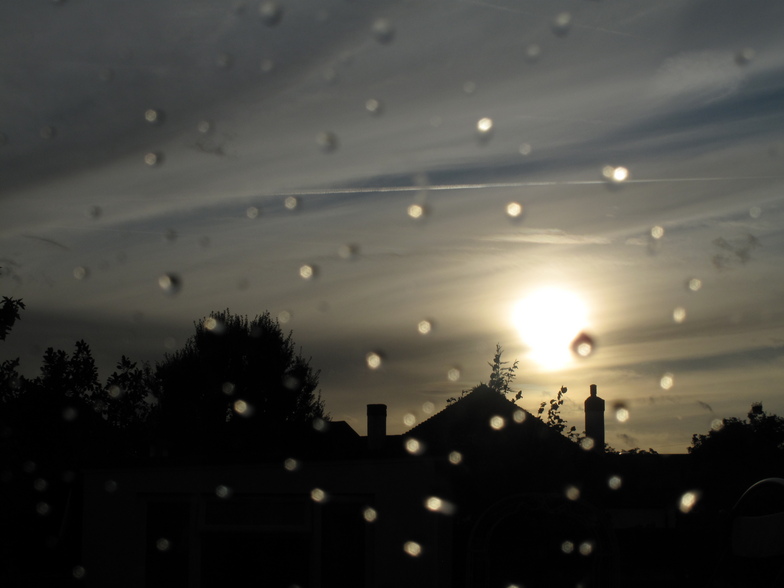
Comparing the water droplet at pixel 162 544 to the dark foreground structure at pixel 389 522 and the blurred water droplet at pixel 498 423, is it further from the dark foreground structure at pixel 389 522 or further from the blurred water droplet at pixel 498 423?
the blurred water droplet at pixel 498 423

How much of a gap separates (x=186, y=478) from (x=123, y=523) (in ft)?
5.85

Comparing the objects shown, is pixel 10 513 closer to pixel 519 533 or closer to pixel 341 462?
pixel 341 462

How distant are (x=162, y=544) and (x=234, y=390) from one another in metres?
16.2

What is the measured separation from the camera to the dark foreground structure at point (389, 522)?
40.5 ft

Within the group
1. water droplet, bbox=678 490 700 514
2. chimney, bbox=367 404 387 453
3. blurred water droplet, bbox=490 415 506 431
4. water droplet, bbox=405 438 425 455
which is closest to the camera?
water droplet, bbox=405 438 425 455

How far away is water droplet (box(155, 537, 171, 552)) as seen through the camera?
14.8 meters

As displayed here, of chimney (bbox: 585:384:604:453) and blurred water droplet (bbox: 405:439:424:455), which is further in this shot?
chimney (bbox: 585:384:604:453)

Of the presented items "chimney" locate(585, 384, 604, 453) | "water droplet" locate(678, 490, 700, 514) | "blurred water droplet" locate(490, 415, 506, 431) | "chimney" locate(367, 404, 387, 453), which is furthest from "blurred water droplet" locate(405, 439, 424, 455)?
"chimney" locate(585, 384, 604, 453)

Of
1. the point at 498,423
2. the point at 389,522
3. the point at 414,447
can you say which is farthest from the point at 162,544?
the point at 498,423

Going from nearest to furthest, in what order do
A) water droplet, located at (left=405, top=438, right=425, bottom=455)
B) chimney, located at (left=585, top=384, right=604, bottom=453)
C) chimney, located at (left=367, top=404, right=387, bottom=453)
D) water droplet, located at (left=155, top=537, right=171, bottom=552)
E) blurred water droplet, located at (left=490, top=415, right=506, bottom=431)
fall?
water droplet, located at (left=405, top=438, right=425, bottom=455)
water droplet, located at (left=155, top=537, right=171, bottom=552)
chimney, located at (left=367, top=404, right=387, bottom=453)
blurred water droplet, located at (left=490, top=415, right=506, bottom=431)
chimney, located at (left=585, top=384, right=604, bottom=453)

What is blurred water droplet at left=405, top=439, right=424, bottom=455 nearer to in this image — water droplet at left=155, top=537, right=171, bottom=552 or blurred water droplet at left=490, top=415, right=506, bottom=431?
blurred water droplet at left=490, top=415, right=506, bottom=431

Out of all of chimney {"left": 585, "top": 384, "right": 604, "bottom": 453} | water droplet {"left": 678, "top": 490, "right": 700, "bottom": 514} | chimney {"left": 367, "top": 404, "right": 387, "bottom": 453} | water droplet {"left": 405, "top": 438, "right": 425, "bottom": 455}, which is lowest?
water droplet {"left": 678, "top": 490, "right": 700, "bottom": 514}

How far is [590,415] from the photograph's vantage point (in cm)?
2758

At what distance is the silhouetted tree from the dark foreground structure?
1431 centimetres
